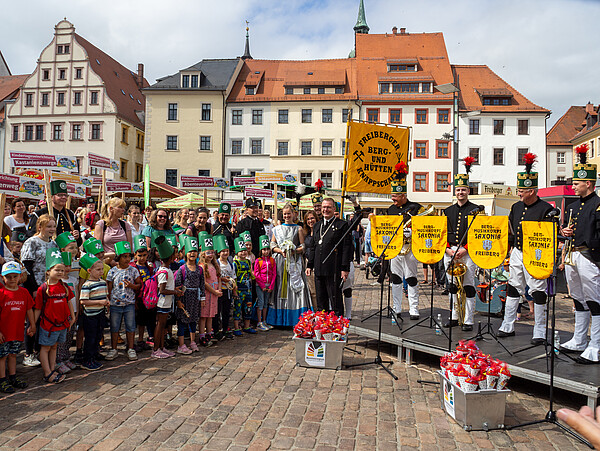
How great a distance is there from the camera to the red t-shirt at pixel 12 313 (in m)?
4.87

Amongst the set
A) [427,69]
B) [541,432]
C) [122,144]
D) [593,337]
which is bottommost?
[541,432]

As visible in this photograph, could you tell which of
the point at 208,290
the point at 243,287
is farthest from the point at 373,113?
the point at 208,290

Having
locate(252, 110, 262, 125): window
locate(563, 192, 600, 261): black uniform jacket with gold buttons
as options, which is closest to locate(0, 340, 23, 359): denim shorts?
locate(563, 192, 600, 261): black uniform jacket with gold buttons

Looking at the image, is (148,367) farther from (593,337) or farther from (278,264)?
(593,337)

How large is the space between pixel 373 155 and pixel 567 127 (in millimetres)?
51992

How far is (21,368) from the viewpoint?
221 inches

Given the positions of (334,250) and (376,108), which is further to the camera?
(376,108)

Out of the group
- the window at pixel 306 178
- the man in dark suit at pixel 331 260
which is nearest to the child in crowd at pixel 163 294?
the man in dark suit at pixel 331 260

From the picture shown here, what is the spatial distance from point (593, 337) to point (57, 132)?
141 ft

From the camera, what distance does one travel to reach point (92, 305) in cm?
563

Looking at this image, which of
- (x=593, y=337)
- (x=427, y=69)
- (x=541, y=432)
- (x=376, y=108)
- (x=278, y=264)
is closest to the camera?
(x=541, y=432)

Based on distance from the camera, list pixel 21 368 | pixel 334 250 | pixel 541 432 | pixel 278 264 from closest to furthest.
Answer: pixel 541 432 < pixel 21 368 < pixel 334 250 < pixel 278 264

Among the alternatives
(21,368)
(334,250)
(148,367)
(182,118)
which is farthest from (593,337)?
(182,118)

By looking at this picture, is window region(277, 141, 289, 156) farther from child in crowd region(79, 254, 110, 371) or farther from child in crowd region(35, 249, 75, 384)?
child in crowd region(35, 249, 75, 384)
